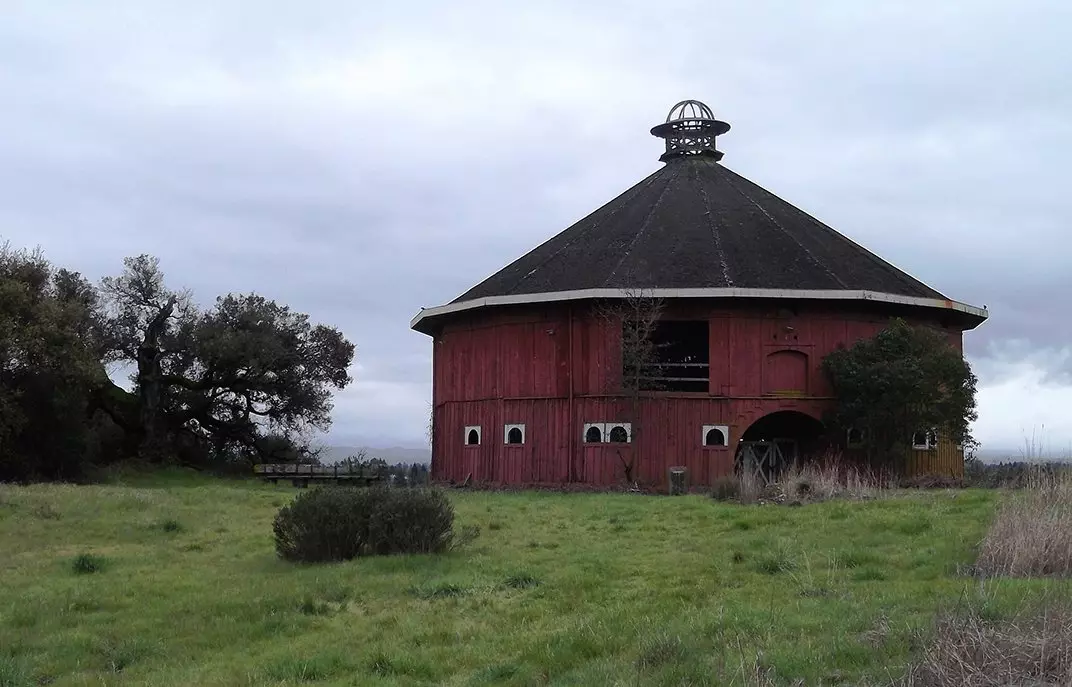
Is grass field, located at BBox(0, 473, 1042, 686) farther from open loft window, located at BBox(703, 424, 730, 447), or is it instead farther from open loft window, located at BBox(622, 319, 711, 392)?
open loft window, located at BBox(703, 424, 730, 447)

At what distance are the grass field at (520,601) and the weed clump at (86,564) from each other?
33mm

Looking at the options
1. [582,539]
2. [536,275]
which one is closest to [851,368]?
[536,275]

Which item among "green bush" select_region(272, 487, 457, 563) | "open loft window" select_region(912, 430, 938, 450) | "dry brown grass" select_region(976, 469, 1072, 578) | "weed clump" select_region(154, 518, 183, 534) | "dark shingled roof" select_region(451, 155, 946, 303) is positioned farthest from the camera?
"dark shingled roof" select_region(451, 155, 946, 303)

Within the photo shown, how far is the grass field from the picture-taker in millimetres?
7684

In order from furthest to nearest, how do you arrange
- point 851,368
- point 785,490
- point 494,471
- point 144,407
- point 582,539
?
point 144,407
point 494,471
point 851,368
point 785,490
point 582,539

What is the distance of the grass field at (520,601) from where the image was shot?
25.2 ft

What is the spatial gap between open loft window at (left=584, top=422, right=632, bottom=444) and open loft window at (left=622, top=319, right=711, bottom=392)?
3.49ft

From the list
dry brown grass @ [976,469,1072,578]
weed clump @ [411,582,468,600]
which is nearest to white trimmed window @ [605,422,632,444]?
dry brown grass @ [976,469,1072,578]

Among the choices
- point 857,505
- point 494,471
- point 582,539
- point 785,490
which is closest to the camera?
point 582,539

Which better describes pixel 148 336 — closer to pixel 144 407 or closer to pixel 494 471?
pixel 144 407

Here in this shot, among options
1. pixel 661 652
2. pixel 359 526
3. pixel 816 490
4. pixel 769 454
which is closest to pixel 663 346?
pixel 769 454

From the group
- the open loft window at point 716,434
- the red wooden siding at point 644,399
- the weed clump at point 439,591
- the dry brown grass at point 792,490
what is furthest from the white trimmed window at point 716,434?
the weed clump at point 439,591

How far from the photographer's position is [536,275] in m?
29.4

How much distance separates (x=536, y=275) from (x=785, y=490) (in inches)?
504
